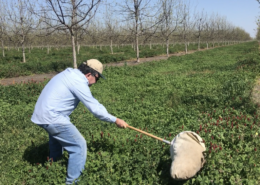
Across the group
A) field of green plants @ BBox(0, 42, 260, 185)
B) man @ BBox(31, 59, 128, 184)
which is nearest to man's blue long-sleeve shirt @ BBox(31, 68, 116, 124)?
man @ BBox(31, 59, 128, 184)

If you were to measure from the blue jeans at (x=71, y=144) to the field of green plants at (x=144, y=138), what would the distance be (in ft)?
0.49

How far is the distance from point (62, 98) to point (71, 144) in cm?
63

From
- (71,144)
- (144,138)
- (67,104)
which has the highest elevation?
(67,104)

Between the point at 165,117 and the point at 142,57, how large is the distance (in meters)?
19.7

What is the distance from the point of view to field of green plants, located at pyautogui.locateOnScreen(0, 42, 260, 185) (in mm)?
3059

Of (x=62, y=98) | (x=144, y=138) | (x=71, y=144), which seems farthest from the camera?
(x=144, y=138)

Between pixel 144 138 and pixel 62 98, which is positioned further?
pixel 144 138

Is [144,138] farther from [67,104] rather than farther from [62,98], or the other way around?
[62,98]

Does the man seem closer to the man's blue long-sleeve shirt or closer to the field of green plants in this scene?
the man's blue long-sleeve shirt

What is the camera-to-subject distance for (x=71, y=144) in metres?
3.00

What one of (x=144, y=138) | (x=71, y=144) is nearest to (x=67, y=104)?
(x=71, y=144)

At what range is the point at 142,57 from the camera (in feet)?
80.4

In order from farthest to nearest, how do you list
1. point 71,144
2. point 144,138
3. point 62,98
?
point 144,138 → point 71,144 → point 62,98

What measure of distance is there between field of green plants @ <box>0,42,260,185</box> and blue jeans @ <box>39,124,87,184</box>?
0.49 ft
